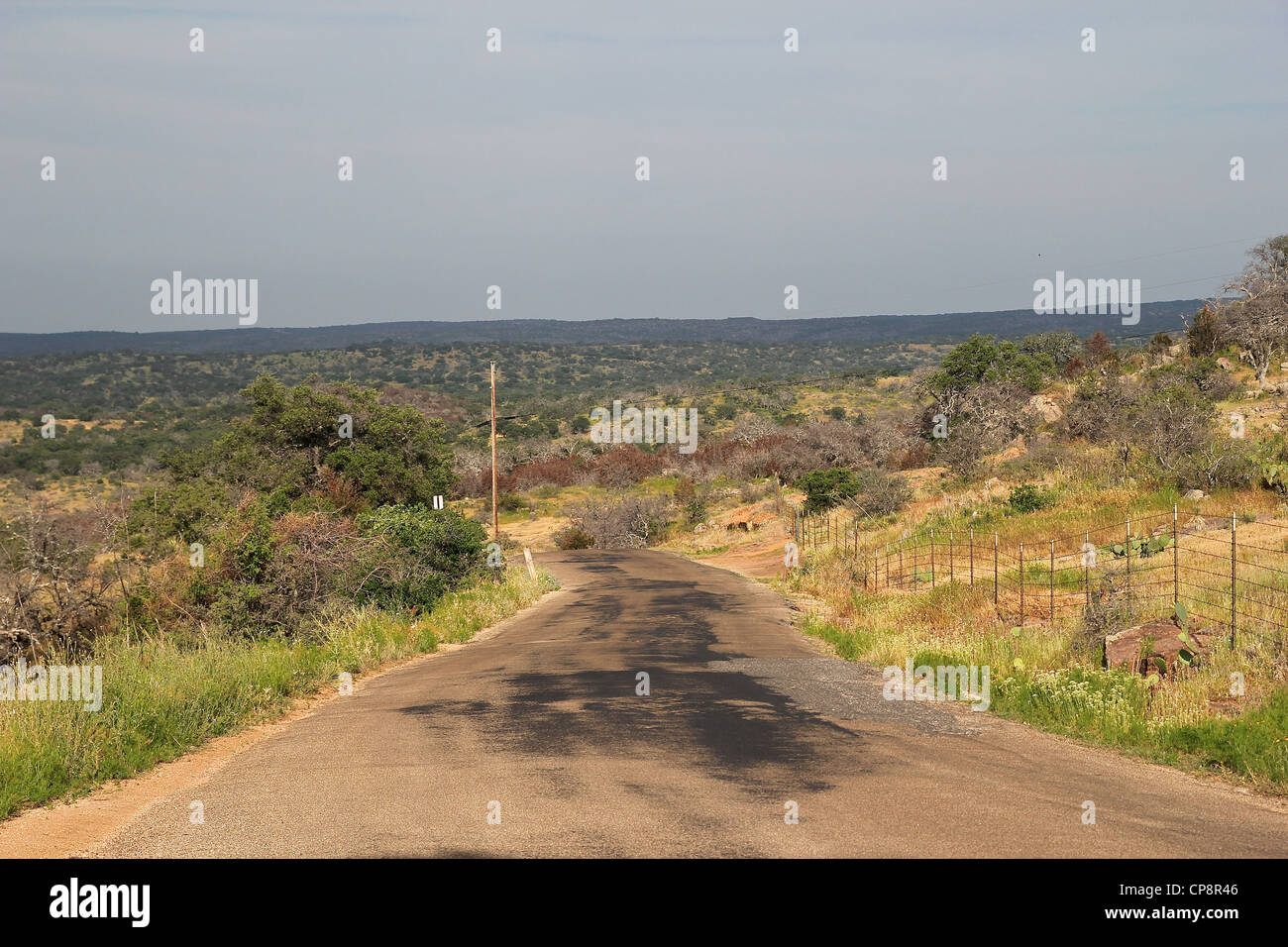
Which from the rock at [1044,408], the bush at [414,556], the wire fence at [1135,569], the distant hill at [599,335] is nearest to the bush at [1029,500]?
the wire fence at [1135,569]

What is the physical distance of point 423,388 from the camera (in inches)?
4417

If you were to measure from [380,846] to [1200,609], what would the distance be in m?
12.3

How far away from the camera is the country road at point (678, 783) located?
268 inches

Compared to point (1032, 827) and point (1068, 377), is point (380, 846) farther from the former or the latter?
point (1068, 377)

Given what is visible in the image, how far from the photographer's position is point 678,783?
8.29m

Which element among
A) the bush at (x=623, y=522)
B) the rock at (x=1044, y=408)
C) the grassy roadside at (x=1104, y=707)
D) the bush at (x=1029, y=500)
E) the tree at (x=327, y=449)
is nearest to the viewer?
the grassy roadside at (x=1104, y=707)

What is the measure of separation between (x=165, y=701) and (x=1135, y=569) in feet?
48.3

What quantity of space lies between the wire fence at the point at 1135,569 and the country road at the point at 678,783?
3950 millimetres

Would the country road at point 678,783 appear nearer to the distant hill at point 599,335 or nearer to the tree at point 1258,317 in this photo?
the tree at point 1258,317

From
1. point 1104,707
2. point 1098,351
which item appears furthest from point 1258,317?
point 1104,707

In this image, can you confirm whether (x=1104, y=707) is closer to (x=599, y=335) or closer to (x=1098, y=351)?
(x=1098, y=351)

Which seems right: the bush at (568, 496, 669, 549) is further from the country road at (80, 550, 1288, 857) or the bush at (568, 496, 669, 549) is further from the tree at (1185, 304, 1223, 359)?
the country road at (80, 550, 1288, 857)

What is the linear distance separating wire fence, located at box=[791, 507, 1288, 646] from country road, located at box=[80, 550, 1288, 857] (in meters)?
3.95
